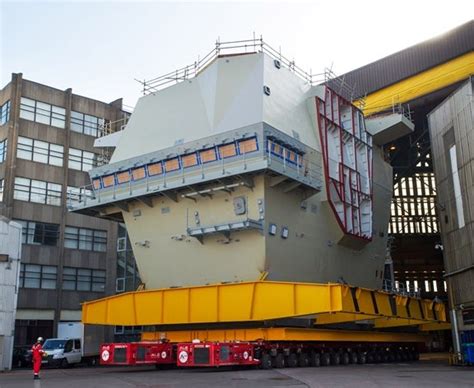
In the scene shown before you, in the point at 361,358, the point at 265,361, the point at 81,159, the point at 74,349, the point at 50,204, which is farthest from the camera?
the point at 81,159

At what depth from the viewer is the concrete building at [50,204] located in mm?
38344

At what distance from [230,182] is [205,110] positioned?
325cm

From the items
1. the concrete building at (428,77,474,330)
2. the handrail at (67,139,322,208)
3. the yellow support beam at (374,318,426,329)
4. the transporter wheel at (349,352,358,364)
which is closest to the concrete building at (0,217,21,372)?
the handrail at (67,139,322,208)

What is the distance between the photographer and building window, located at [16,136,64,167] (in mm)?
39469

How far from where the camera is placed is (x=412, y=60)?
36.1m

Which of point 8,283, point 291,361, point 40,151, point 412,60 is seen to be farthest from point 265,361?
point 40,151

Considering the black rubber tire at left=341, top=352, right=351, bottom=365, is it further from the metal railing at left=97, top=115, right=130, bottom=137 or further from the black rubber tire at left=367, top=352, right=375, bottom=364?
the metal railing at left=97, top=115, right=130, bottom=137

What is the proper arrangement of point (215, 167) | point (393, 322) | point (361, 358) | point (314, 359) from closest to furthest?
point (215, 167), point (314, 359), point (393, 322), point (361, 358)

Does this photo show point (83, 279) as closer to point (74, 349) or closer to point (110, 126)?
point (74, 349)

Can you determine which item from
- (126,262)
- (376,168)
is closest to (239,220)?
(376,168)

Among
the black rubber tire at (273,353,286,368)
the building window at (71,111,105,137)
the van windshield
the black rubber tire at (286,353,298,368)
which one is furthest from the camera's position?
the building window at (71,111,105,137)

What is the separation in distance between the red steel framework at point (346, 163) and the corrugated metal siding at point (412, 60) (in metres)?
10.0

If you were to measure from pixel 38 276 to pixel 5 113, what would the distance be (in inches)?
466

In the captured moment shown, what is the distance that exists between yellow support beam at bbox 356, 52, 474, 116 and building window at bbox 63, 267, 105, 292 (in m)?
22.3
